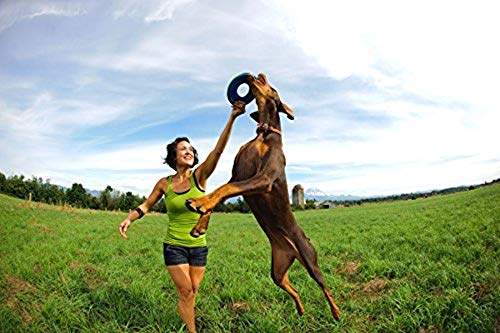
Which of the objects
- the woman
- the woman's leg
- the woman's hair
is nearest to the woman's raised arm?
the woman

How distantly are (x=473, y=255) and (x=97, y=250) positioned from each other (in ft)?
27.6

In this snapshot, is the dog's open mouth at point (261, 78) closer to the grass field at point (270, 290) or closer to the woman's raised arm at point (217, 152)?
the woman's raised arm at point (217, 152)

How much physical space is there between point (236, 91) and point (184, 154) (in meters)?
1.34

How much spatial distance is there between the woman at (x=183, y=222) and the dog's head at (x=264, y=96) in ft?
4.23

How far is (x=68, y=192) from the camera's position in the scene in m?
37.1

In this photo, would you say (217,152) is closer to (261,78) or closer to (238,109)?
(238,109)

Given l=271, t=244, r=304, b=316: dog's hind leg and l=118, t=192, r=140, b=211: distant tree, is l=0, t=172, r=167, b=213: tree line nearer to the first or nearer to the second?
l=118, t=192, r=140, b=211: distant tree

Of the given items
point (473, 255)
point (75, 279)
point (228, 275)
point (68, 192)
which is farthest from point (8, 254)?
point (68, 192)

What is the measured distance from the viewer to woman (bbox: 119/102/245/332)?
11.9ft

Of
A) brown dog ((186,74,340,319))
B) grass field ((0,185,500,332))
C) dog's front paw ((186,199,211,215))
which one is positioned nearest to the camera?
dog's front paw ((186,199,211,215))

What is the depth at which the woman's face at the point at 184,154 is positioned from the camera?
3.67 m

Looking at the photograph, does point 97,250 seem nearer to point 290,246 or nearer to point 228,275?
point 228,275

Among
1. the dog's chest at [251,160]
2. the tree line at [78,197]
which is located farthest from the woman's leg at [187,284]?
the tree line at [78,197]

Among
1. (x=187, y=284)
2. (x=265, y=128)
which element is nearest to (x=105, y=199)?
(x=187, y=284)
